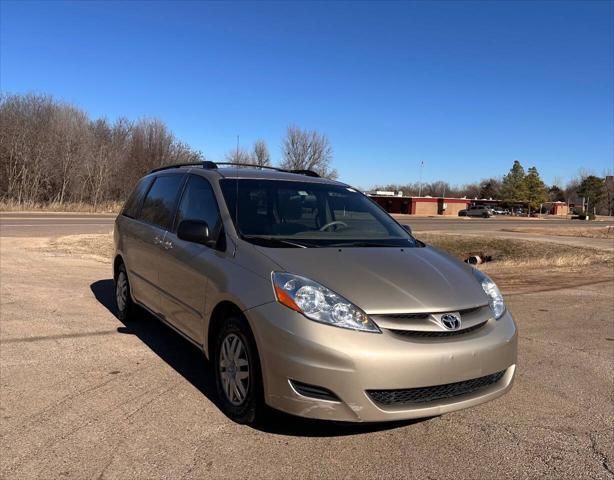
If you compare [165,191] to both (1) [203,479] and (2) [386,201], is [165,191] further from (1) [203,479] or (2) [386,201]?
(2) [386,201]

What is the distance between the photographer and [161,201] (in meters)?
5.71

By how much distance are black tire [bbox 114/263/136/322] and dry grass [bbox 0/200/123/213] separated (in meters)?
32.1

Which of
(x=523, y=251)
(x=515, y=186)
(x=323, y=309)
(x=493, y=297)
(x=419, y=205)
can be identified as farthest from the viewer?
(x=515, y=186)

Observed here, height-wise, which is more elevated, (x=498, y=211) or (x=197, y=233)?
(x=498, y=211)

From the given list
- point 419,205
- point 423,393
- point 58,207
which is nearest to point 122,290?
point 423,393

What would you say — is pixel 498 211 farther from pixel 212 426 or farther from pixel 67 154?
pixel 212 426

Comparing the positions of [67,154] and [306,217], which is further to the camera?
[67,154]

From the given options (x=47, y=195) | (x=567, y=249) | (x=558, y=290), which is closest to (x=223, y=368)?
(x=558, y=290)

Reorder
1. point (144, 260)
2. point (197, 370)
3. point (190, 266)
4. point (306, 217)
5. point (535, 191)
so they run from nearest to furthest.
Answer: point (190, 266)
point (306, 217)
point (197, 370)
point (144, 260)
point (535, 191)

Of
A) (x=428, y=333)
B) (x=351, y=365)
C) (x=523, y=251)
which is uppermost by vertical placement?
(x=428, y=333)

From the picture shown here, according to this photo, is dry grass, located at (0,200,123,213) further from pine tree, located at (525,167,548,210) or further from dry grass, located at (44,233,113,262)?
pine tree, located at (525,167,548,210)

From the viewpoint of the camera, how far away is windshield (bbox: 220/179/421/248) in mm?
4160

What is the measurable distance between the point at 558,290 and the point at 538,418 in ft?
21.0

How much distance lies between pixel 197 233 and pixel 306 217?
99cm
